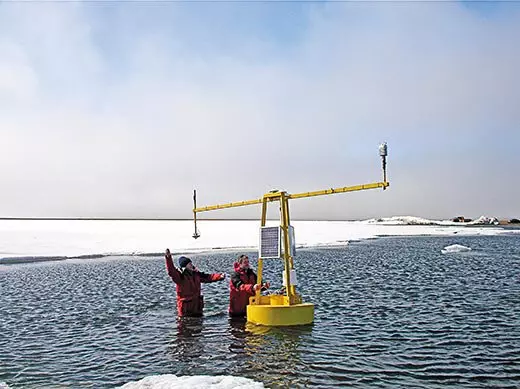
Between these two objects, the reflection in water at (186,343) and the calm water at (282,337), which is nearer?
the calm water at (282,337)

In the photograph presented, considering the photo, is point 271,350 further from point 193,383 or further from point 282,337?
point 193,383

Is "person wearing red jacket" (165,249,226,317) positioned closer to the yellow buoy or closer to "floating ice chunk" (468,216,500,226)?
the yellow buoy

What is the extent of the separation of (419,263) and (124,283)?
18127 mm

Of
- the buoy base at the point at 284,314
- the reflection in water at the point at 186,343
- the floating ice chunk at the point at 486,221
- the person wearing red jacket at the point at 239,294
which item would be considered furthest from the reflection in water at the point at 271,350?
the floating ice chunk at the point at 486,221

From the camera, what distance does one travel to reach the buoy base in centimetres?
1385

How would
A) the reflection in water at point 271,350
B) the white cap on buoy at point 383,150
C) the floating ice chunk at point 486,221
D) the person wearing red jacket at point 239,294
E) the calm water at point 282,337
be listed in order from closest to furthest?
the reflection in water at point 271,350 → the calm water at point 282,337 → the white cap on buoy at point 383,150 → the person wearing red jacket at point 239,294 → the floating ice chunk at point 486,221

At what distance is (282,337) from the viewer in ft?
42.5

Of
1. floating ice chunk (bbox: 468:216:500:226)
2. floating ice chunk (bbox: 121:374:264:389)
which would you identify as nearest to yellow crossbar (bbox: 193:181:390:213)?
floating ice chunk (bbox: 121:374:264:389)

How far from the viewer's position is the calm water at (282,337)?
33.4ft

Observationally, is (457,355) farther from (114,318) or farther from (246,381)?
(114,318)

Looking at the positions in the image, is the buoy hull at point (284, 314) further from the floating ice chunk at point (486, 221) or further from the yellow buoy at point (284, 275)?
the floating ice chunk at point (486, 221)

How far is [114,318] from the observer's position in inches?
623

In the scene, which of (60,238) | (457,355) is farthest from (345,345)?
(60,238)

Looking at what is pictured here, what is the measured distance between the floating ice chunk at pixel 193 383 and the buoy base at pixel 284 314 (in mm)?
4210
